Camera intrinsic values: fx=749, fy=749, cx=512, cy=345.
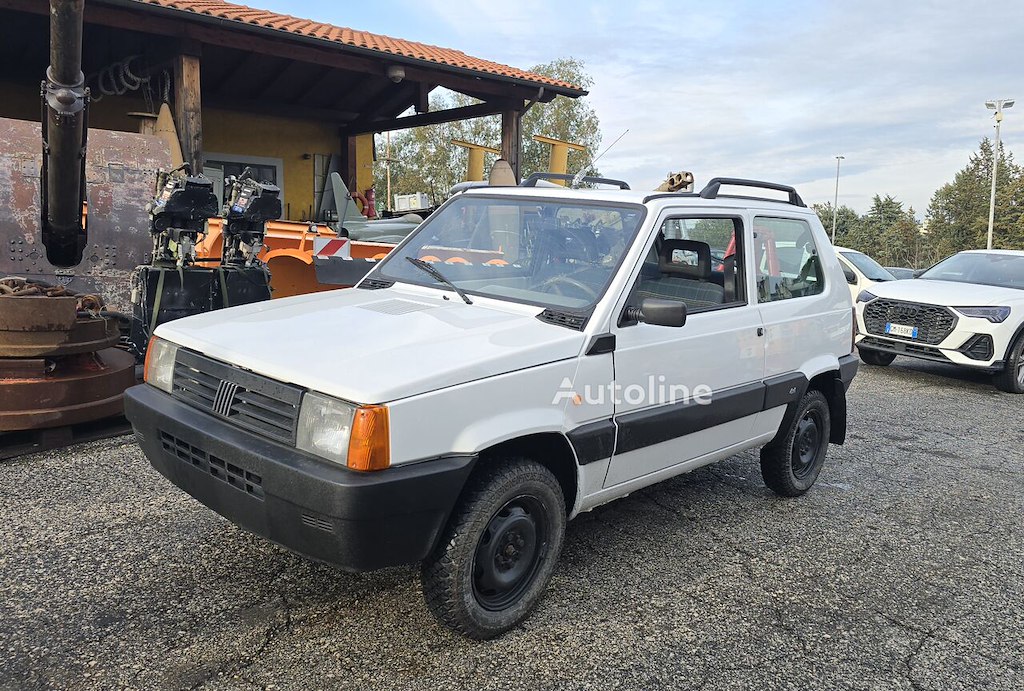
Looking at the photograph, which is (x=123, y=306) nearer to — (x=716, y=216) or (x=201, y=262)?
(x=201, y=262)

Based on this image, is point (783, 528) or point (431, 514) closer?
point (431, 514)

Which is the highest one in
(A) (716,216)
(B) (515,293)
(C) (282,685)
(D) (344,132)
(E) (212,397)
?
(D) (344,132)

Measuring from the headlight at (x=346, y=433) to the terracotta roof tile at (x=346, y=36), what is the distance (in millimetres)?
8826

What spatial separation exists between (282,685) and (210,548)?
1125 mm

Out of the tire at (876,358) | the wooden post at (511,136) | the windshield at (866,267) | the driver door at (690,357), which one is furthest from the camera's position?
the wooden post at (511,136)

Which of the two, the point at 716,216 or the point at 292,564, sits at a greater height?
the point at 716,216

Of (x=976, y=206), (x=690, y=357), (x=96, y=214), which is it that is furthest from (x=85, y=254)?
(x=976, y=206)

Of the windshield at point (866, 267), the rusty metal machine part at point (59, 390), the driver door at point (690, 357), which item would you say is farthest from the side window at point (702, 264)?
the windshield at point (866, 267)

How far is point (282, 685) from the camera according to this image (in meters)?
2.50

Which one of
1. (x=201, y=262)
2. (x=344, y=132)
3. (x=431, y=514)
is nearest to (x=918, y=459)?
(x=431, y=514)

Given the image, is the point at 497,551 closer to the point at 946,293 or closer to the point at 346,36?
the point at 946,293

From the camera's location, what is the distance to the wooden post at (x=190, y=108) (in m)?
9.85

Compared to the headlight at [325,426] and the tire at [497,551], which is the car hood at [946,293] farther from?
the headlight at [325,426]

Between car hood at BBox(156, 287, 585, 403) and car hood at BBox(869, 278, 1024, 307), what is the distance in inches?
282
